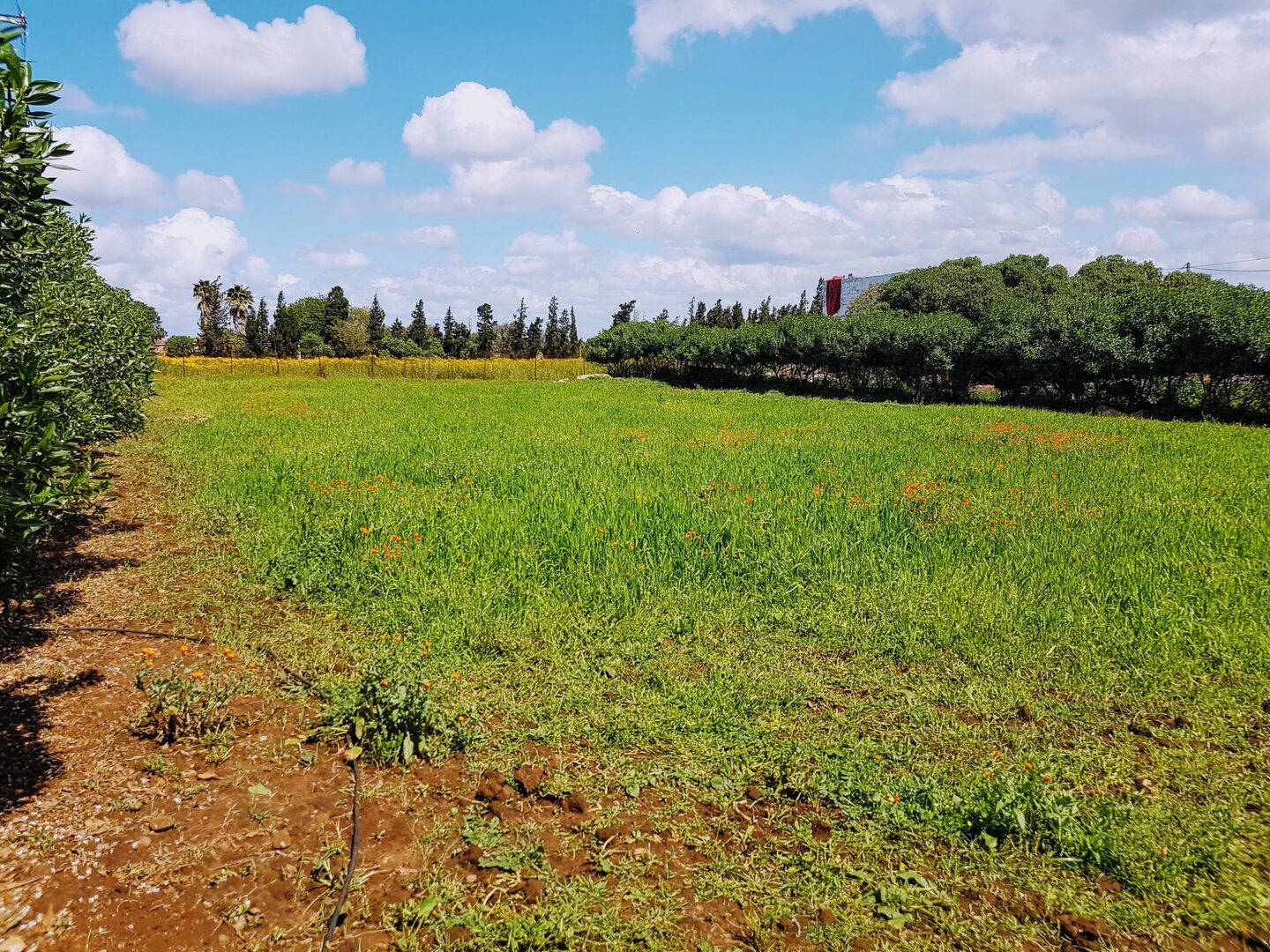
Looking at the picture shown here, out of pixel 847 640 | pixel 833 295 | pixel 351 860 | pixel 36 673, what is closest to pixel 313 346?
pixel 833 295

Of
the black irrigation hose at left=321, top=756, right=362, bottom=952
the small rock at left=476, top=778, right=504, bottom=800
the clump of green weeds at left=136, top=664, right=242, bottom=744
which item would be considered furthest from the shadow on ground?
the small rock at left=476, top=778, right=504, bottom=800

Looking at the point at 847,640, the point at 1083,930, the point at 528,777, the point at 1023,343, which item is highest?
the point at 1023,343

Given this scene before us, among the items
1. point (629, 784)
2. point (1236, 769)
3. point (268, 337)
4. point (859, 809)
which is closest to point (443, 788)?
point (629, 784)

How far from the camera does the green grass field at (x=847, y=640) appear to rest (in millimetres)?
3910

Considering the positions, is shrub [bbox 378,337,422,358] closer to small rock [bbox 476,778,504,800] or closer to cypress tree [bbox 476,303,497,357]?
cypress tree [bbox 476,303,497,357]

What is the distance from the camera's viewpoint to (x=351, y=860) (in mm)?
3506

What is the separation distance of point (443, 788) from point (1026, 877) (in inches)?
136

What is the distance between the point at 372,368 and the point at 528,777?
56.7 meters

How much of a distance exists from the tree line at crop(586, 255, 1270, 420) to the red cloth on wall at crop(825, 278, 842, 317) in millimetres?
8916

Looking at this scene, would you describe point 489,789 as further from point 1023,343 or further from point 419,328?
point 419,328

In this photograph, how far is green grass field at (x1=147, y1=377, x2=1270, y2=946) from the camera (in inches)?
154

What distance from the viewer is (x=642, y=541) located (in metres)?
8.59

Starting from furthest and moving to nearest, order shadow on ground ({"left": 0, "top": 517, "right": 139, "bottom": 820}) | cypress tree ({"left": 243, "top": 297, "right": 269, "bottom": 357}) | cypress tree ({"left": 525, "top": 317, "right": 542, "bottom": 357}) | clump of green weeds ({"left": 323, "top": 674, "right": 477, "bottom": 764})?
cypress tree ({"left": 525, "top": 317, "right": 542, "bottom": 357}) → cypress tree ({"left": 243, "top": 297, "right": 269, "bottom": 357}) → clump of green weeds ({"left": 323, "top": 674, "right": 477, "bottom": 764}) → shadow on ground ({"left": 0, "top": 517, "right": 139, "bottom": 820})

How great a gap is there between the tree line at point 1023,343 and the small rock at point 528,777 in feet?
105
